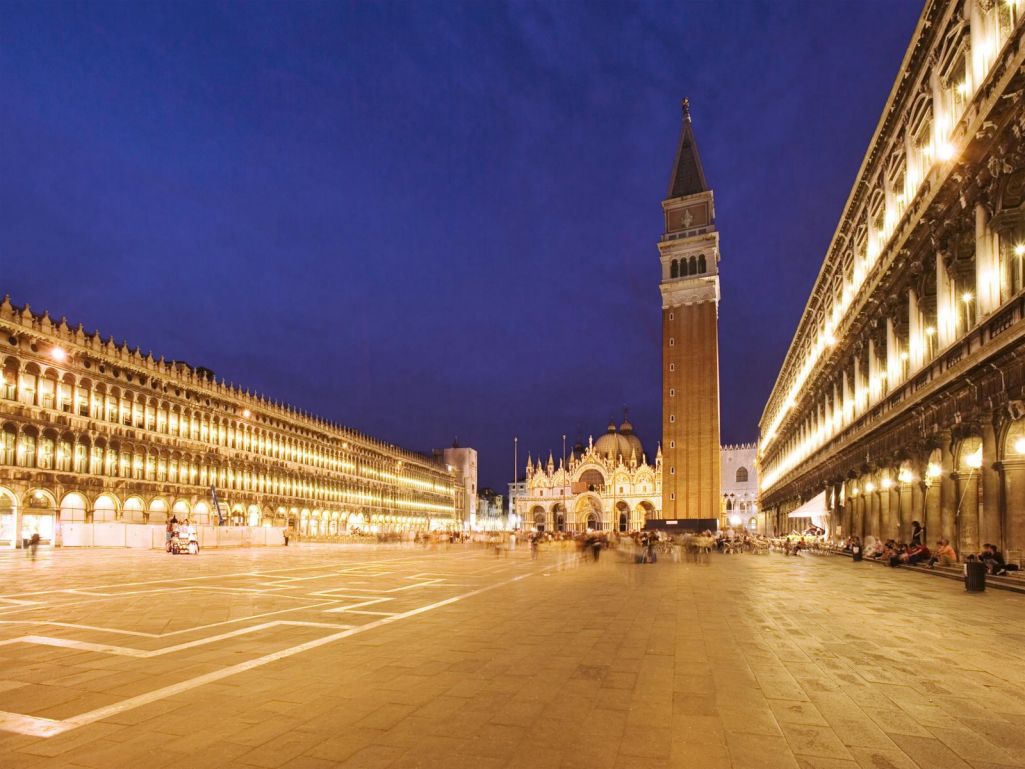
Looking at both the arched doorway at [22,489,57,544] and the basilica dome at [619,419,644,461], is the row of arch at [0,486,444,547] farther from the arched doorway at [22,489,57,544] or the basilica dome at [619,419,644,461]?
the basilica dome at [619,419,644,461]

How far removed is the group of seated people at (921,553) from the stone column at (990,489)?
1.47 feet

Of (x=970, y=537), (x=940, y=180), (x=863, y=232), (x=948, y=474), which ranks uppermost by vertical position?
(x=863, y=232)

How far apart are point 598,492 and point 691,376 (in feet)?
166

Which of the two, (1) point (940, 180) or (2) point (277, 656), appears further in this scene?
(1) point (940, 180)

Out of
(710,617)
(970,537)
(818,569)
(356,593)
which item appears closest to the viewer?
(710,617)

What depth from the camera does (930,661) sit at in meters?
9.39

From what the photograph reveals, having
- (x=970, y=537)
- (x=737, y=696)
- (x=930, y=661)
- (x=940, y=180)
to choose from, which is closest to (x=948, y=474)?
(x=970, y=537)

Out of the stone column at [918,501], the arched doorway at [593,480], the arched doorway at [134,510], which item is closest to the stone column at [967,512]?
the stone column at [918,501]

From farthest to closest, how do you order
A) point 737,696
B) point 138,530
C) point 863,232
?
point 138,530 < point 863,232 < point 737,696

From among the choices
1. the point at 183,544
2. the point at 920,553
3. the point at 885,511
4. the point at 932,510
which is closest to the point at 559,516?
the point at 183,544

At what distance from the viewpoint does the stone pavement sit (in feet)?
19.4

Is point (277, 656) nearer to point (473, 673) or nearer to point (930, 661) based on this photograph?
point (473, 673)

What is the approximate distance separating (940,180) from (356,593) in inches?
859

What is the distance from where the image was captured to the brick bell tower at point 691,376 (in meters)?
87.8
